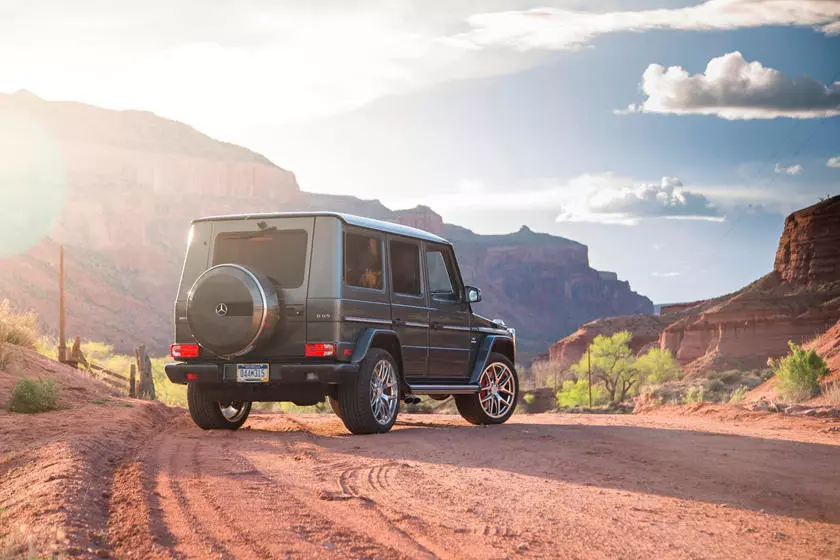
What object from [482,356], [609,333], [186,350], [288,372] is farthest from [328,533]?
[609,333]

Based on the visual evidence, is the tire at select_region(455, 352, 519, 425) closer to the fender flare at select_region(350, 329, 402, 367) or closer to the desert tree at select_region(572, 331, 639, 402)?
the fender flare at select_region(350, 329, 402, 367)

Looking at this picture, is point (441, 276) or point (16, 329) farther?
point (16, 329)

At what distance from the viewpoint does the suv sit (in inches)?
379

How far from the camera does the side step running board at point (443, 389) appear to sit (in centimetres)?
1089

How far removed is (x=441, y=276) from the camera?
11.9 metres

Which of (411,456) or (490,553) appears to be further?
(411,456)

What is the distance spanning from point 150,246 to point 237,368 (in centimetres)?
12996

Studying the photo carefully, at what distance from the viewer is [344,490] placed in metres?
6.38

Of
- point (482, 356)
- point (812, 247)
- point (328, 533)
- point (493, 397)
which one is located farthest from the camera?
point (812, 247)

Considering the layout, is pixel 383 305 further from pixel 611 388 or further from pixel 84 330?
pixel 84 330

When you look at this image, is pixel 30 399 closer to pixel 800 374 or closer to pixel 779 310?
pixel 800 374

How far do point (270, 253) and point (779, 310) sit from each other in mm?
69489

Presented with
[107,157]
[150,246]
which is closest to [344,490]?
[150,246]

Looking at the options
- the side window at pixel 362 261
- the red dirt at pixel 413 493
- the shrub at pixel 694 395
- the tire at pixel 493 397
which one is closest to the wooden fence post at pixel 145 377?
the red dirt at pixel 413 493
